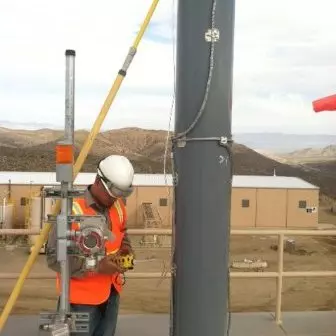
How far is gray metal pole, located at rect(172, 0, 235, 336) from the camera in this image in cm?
287

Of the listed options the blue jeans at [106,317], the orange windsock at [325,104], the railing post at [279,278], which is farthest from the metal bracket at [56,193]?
the railing post at [279,278]

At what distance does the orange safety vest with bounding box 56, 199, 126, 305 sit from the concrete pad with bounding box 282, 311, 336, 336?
204 centimetres

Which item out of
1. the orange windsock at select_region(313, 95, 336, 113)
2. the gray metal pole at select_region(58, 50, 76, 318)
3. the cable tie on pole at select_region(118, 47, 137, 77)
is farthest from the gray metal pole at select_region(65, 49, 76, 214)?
the orange windsock at select_region(313, 95, 336, 113)

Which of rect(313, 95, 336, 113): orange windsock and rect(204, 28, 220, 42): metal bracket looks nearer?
rect(204, 28, 220, 42): metal bracket

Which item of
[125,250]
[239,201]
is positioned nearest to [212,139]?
[125,250]

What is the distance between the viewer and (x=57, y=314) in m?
2.58

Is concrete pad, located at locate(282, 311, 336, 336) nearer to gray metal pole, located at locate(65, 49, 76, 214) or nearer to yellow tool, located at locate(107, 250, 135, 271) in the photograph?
yellow tool, located at locate(107, 250, 135, 271)

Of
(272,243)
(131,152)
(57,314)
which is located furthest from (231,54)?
(131,152)

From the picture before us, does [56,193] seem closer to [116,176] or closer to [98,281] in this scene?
[116,176]

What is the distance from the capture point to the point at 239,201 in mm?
23906

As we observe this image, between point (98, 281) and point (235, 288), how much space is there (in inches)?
524

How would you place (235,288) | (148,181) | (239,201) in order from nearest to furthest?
(235,288)
(239,201)
(148,181)

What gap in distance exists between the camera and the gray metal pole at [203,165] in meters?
2.87

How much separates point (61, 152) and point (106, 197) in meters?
0.39
